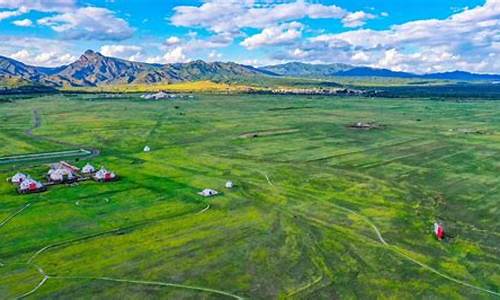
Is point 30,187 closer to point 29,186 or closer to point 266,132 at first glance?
point 29,186

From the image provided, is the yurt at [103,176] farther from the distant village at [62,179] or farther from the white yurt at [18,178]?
the white yurt at [18,178]

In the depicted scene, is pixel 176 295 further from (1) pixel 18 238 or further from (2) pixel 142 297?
(1) pixel 18 238

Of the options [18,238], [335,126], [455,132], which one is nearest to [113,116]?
[335,126]

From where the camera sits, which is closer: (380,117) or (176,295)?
(176,295)

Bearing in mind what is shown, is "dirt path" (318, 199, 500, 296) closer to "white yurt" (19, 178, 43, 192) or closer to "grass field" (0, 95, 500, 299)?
"grass field" (0, 95, 500, 299)

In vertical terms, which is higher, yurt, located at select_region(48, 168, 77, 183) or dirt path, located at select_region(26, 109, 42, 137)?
dirt path, located at select_region(26, 109, 42, 137)

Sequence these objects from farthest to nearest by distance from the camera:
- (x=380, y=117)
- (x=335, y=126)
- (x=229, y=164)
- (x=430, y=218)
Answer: (x=380, y=117) < (x=335, y=126) < (x=229, y=164) < (x=430, y=218)

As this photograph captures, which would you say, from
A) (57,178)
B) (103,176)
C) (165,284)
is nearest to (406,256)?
(165,284)

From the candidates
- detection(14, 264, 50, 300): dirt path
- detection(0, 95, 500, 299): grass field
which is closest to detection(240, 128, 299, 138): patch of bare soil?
detection(0, 95, 500, 299): grass field

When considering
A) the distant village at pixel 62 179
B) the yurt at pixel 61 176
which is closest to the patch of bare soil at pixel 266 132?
the distant village at pixel 62 179

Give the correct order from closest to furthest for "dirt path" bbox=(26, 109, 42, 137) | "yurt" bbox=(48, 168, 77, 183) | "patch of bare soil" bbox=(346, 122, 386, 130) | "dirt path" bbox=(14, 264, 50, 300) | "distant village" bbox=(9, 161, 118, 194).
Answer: "dirt path" bbox=(14, 264, 50, 300), "distant village" bbox=(9, 161, 118, 194), "yurt" bbox=(48, 168, 77, 183), "dirt path" bbox=(26, 109, 42, 137), "patch of bare soil" bbox=(346, 122, 386, 130)
